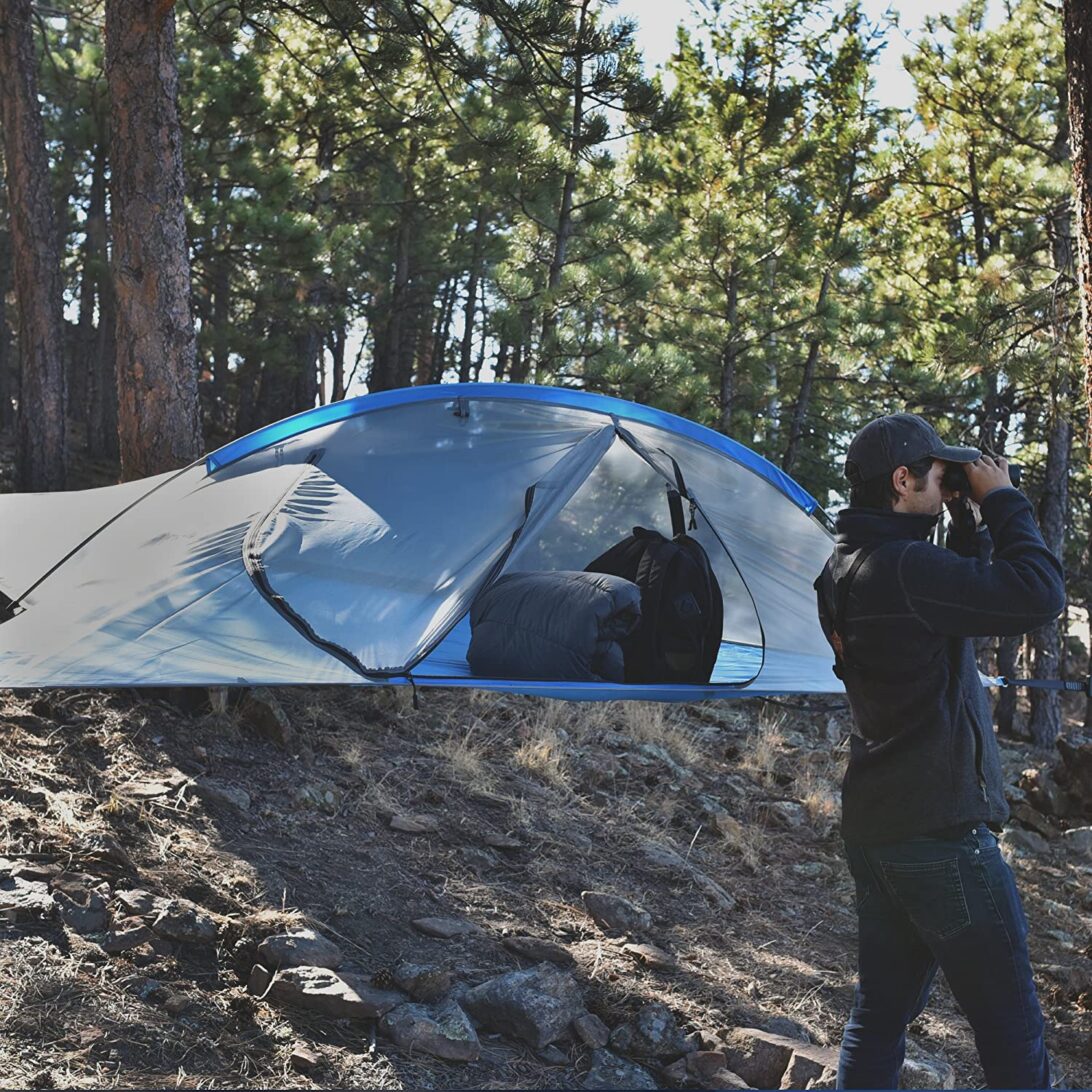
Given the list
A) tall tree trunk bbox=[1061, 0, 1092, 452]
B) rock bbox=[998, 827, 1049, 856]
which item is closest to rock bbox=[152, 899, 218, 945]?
tall tree trunk bbox=[1061, 0, 1092, 452]

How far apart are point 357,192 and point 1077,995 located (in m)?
12.1

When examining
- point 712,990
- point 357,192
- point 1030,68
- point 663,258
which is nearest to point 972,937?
point 712,990

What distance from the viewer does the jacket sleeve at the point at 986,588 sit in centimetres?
217

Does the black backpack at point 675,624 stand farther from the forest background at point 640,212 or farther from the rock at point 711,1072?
the forest background at point 640,212

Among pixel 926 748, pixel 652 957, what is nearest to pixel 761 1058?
pixel 652 957

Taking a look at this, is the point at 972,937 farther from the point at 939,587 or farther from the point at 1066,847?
the point at 1066,847

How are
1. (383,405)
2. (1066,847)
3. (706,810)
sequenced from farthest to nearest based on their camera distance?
(1066,847)
(706,810)
(383,405)

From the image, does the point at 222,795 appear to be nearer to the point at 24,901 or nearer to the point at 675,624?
the point at 24,901

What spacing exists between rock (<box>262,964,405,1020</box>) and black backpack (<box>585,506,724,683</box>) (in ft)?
5.77

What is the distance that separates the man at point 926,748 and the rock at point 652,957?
1.62 m

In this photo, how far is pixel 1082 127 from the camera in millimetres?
3648

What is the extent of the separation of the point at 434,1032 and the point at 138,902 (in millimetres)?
986

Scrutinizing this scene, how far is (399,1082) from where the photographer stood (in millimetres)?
2861

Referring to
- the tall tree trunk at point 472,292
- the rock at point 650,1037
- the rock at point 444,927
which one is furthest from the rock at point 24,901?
the tall tree trunk at point 472,292
